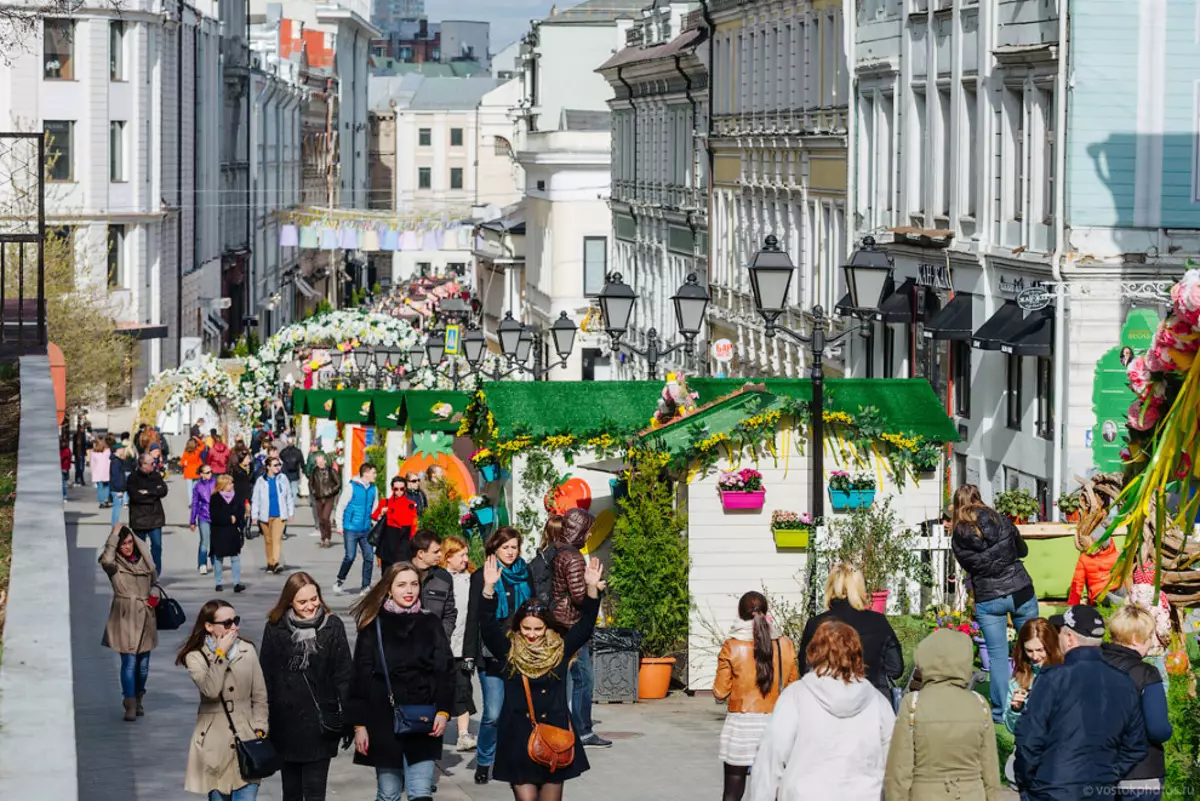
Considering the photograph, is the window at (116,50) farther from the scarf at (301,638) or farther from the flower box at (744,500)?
the scarf at (301,638)

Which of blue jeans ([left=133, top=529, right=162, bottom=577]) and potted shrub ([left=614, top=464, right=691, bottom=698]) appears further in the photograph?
blue jeans ([left=133, top=529, right=162, bottom=577])

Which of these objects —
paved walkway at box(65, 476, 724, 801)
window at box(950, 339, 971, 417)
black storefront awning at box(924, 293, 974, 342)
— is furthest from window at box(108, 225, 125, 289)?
paved walkway at box(65, 476, 724, 801)

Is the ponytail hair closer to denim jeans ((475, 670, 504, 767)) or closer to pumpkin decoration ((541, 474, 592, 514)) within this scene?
denim jeans ((475, 670, 504, 767))

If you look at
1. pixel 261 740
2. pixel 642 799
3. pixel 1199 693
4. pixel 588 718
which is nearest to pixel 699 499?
pixel 588 718

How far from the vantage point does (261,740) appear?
11008 mm

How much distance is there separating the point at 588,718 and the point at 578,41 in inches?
2382

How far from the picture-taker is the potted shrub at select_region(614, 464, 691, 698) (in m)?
17.7

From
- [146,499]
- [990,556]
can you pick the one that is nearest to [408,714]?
[990,556]

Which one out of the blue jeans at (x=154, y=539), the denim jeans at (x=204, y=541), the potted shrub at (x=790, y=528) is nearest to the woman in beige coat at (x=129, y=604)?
the potted shrub at (x=790, y=528)

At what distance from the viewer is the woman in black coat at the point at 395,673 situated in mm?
10836

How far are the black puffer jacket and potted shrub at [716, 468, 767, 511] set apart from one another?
337 centimetres

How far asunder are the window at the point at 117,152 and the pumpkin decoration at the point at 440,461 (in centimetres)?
3643

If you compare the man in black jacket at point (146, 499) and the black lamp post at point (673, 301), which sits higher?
the black lamp post at point (673, 301)

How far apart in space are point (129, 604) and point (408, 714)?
565 centimetres
